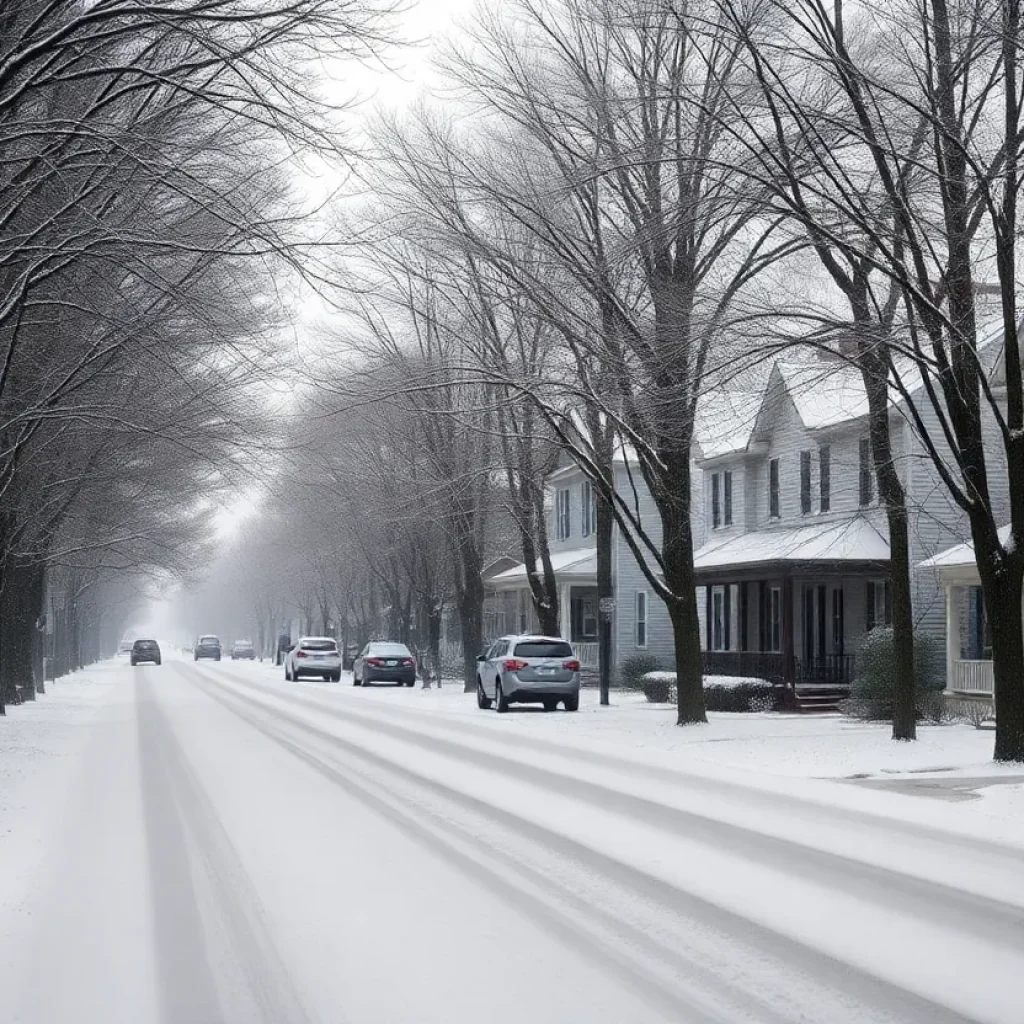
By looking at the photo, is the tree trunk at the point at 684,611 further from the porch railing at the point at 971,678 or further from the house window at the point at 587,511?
the house window at the point at 587,511

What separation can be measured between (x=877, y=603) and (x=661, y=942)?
106 feet

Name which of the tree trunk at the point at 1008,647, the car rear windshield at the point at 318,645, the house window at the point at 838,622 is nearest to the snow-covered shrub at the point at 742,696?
the house window at the point at 838,622

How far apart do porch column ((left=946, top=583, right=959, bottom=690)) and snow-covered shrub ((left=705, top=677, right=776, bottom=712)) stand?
4.22 m

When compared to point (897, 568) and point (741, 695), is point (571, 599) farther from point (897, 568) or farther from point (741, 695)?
point (897, 568)

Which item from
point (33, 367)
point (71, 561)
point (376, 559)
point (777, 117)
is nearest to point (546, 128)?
point (777, 117)

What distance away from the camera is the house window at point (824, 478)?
128ft

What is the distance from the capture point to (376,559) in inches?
2467

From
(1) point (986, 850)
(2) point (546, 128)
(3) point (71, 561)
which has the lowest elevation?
(1) point (986, 850)

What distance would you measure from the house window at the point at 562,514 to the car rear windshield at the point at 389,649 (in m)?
8.73

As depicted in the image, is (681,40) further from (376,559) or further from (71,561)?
(376,559)

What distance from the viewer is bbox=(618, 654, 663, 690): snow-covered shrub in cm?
4744

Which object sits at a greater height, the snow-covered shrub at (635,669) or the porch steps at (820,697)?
the snow-covered shrub at (635,669)

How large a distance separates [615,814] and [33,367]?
14499 millimetres

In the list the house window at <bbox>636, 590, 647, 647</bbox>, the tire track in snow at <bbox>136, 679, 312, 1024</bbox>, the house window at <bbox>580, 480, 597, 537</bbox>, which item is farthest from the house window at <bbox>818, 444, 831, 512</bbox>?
the tire track in snow at <bbox>136, 679, 312, 1024</bbox>
